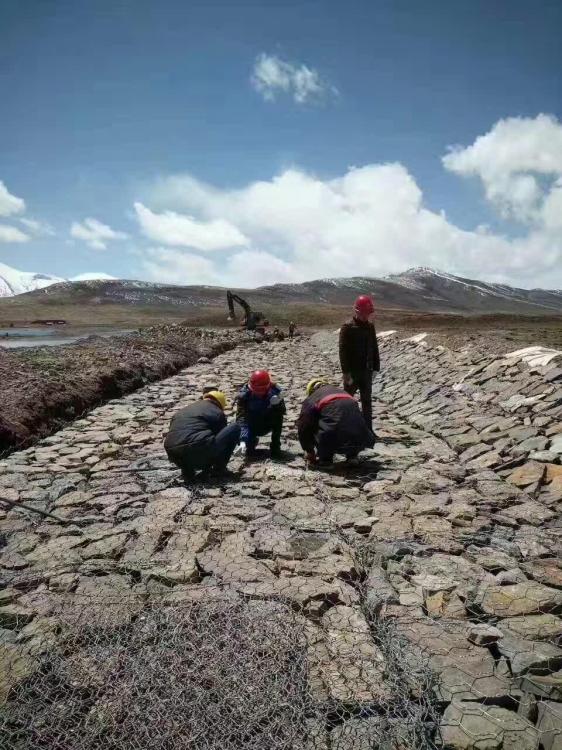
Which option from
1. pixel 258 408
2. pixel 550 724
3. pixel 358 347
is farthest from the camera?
pixel 358 347

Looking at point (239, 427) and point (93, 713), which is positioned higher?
point (239, 427)

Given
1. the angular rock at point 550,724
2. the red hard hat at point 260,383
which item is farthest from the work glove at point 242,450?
the angular rock at point 550,724

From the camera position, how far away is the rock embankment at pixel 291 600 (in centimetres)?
242

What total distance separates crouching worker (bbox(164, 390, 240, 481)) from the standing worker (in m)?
2.61

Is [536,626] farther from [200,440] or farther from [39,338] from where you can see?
[39,338]

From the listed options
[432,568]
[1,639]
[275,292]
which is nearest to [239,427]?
[432,568]

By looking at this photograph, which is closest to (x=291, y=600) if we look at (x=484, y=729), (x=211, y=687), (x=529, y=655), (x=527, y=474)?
(x=211, y=687)

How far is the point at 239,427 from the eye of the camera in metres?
6.54

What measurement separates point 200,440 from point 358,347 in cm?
344

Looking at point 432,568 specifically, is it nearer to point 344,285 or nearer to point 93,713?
point 93,713

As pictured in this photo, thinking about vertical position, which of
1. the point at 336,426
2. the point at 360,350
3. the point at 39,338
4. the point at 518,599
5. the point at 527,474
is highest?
the point at 360,350

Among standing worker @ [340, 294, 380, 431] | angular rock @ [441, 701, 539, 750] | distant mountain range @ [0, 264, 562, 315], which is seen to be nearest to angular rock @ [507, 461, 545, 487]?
standing worker @ [340, 294, 380, 431]

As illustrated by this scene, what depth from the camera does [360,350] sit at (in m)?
7.95

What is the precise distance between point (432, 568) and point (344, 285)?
13418 centimetres
